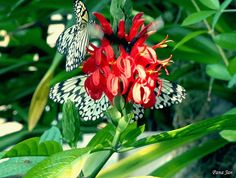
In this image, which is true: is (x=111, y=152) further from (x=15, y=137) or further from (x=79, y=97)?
(x=15, y=137)

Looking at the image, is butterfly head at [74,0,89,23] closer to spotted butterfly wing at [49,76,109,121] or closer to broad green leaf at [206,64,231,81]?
spotted butterfly wing at [49,76,109,121]

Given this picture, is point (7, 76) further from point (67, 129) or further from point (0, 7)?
point (67, 129)

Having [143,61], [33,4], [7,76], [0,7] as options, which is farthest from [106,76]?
[7,76]

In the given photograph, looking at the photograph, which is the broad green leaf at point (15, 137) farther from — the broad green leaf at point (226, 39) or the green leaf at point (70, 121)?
the green leaf at point (70, 121)

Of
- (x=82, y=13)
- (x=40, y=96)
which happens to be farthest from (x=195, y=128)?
(x=40, y=96)

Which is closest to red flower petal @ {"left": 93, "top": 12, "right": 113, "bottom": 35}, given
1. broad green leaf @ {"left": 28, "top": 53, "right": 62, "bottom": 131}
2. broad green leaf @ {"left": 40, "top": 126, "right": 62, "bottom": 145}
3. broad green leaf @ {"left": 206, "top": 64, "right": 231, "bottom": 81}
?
broad green leaf @ {"left": 40, "top": 126, "right": 62, "bottom": 145}

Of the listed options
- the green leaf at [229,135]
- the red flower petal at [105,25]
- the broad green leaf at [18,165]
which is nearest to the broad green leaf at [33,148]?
the broad green leaf at [18,165]
